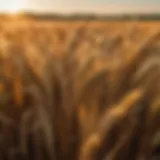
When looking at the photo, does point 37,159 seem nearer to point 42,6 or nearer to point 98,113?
point 98,113

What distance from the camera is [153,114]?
45 centimetres

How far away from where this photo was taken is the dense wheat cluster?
0.44m

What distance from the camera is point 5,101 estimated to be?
47 cm

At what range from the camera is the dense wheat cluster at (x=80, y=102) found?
444mm

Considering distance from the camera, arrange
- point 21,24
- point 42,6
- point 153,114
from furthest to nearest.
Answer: point 42,6, point 21,24, point 153,114

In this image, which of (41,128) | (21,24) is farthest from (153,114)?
(21,24)

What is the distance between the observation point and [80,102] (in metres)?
0.46

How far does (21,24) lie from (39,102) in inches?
6.4

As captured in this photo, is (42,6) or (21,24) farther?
(42,6)

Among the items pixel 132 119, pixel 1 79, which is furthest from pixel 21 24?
pixel 132 119

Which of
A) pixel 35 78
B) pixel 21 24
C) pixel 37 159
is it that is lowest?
pixel 37 159

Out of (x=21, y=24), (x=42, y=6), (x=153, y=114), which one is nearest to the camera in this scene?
(x=153, y=114)

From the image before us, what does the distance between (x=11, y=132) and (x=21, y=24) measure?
0.19 m

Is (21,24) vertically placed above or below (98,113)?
above
